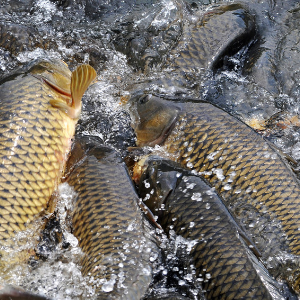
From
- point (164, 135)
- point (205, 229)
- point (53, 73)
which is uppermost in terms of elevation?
point (53, 73)

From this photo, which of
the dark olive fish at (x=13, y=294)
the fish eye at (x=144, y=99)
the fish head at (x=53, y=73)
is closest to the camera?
the dark olive fish at (x=13, y=294)

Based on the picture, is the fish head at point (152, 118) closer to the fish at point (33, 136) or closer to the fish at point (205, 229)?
the fish at point (205, 229)

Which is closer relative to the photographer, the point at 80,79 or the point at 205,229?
the point at 205,229

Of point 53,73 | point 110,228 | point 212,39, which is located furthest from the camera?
point 212,39

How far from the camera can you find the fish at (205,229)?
233cm

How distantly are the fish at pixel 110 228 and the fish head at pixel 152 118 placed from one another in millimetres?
568

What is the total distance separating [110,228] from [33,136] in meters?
0.91

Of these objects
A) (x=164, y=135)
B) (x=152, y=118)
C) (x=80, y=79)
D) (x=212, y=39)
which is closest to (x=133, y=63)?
(x=212, y=39)

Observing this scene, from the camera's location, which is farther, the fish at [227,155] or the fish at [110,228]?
the fish at [227,155]

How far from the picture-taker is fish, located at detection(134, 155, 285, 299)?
7.65 ft

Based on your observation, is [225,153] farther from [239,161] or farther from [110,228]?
[110,228]

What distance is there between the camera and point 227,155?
3.17m

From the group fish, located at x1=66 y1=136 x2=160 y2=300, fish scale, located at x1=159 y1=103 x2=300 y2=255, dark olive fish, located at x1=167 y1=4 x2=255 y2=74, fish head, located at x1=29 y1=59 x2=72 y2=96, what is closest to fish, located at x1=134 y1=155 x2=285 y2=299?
fish, located at x1=66 y1=136 x2=160 y2=300

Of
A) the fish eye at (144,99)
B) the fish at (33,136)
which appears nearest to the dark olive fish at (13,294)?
the fish at (33,136)
